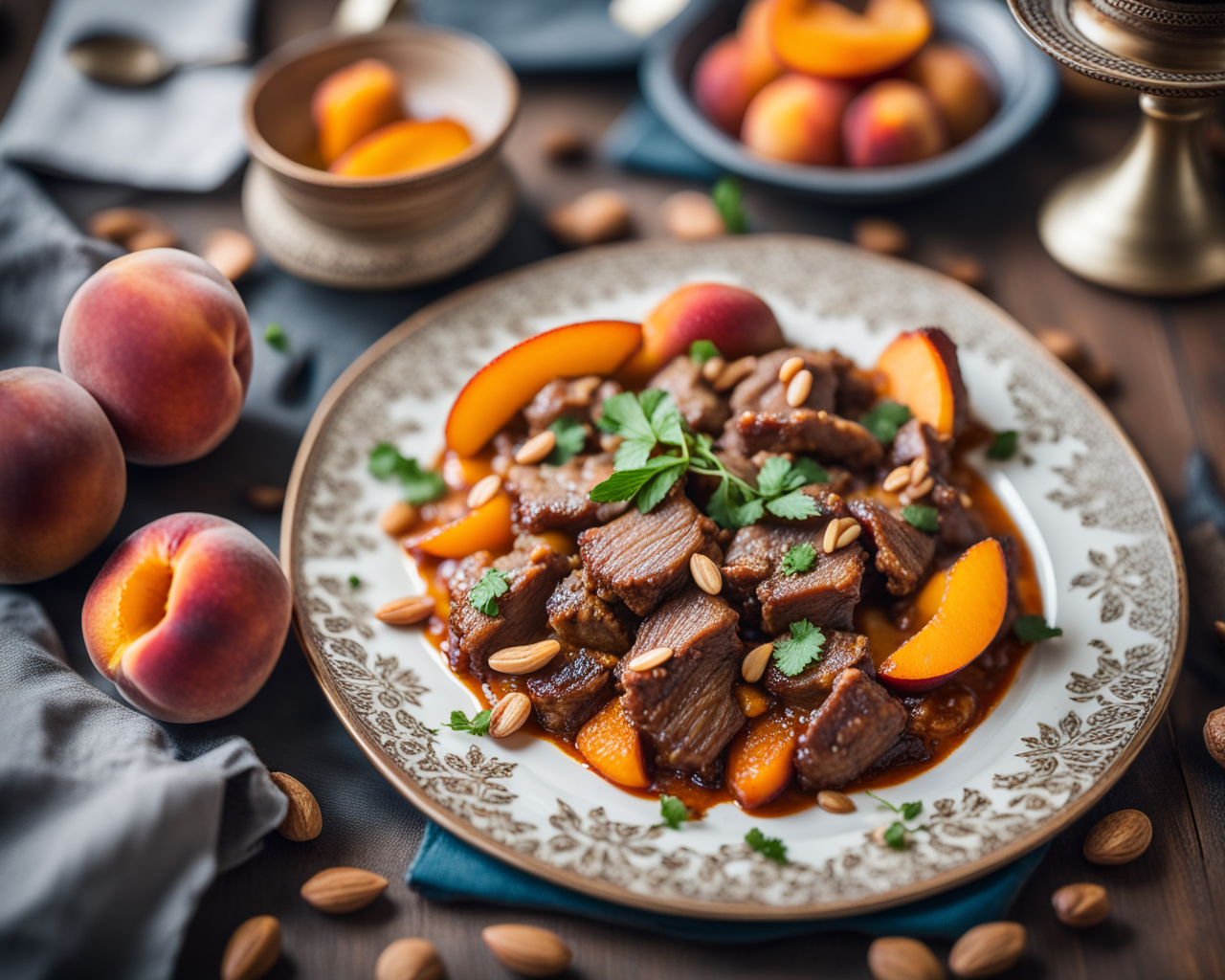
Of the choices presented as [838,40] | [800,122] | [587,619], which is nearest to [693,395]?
[587,619]

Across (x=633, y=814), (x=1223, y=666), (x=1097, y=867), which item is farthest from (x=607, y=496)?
(x=1223, y=666)

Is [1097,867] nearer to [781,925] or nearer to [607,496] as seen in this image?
[781,925]

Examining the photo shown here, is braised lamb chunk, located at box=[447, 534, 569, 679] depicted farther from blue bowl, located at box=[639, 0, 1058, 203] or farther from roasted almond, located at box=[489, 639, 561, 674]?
blue bowl, located at box=[639, 0, 1058, 203]

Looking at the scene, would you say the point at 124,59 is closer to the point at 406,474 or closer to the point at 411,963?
the point at 406,474

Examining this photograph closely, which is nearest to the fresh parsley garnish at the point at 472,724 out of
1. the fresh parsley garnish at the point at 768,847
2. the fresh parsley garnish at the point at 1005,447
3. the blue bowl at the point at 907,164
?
the fresh parsley garnish at the point at 768,847

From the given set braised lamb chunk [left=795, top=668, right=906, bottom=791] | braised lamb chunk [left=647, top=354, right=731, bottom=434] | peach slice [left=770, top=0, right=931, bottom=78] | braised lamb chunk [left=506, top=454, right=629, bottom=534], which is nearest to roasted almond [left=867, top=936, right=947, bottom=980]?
braised lamb chunk [left=795, top=668, right=906, bottom=791]

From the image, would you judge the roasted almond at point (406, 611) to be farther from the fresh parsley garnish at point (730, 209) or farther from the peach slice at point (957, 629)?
the fresh parsley garnish at point (730, 209)
